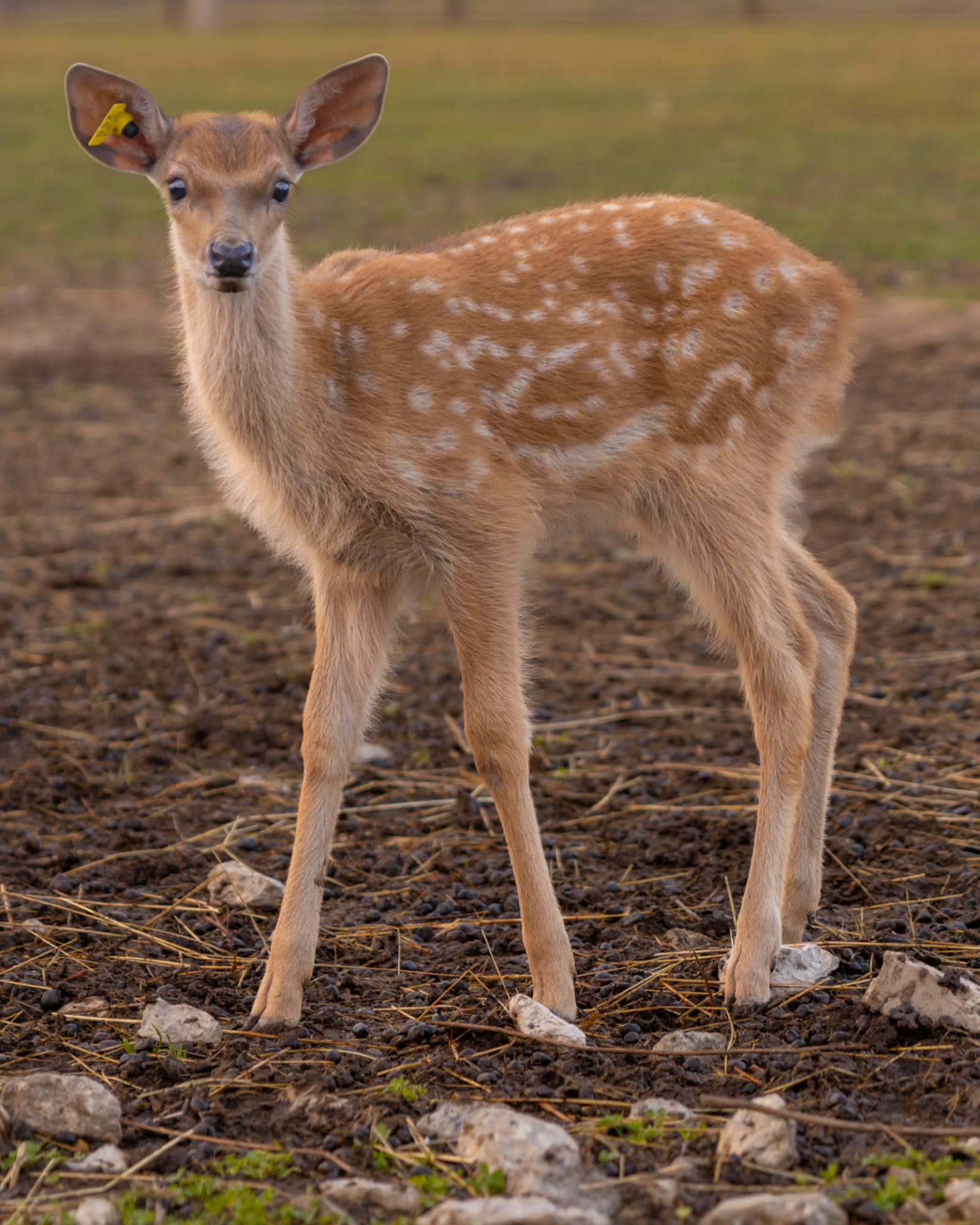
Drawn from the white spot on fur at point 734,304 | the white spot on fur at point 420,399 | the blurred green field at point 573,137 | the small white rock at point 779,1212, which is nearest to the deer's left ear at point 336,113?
the white spot on fur at point 420,399

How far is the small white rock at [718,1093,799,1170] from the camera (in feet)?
9.93

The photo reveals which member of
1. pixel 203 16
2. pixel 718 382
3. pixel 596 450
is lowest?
pixel 596 450

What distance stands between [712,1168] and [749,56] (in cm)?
3346

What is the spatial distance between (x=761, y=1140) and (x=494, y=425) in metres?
2.05

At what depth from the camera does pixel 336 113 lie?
4363 mm

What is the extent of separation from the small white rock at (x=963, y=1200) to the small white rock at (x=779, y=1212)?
8.2 inches

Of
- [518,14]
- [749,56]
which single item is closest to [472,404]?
[749,56]

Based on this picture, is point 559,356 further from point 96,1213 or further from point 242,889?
point 96,1213

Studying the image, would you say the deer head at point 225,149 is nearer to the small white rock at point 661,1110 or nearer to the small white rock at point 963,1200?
the small white rock at point 661,1110

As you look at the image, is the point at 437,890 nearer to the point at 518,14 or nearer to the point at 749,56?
the point at 749,56

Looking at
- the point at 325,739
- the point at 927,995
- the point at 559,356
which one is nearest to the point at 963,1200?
the point at 927,995

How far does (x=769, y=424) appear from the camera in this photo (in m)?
4.42

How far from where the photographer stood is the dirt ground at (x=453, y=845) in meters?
3.36

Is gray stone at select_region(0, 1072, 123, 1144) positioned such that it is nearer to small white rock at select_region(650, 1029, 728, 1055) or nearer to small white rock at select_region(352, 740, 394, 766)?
small white rock at select_region(650, 1029, 728, 1055)
